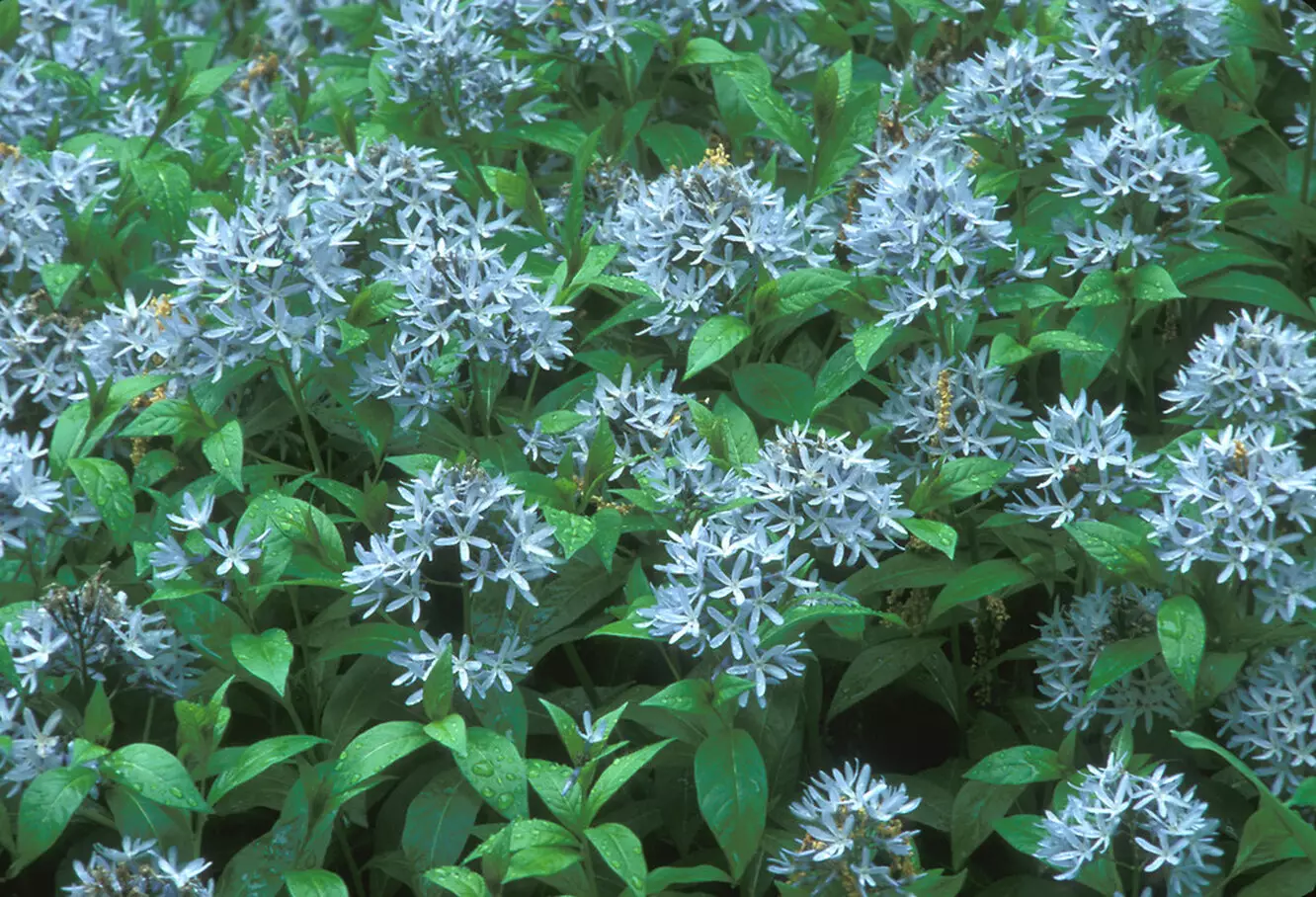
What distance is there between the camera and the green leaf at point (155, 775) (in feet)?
8.43

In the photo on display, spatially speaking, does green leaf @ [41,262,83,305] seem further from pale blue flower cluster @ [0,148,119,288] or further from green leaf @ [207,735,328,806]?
green leaf @ [207,735,328,806]

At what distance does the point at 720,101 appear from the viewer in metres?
3.79

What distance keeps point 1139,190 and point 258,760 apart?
2.11 metres

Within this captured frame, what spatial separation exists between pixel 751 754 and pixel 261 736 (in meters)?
1.20

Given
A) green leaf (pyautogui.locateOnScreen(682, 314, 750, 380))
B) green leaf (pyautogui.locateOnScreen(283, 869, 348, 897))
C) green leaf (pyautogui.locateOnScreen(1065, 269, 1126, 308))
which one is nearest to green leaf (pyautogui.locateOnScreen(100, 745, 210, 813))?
green leaf (pyautogui.locateOnScreen(283, 869, 348, 897))

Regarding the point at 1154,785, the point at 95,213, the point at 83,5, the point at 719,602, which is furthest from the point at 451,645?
the point at 83,5

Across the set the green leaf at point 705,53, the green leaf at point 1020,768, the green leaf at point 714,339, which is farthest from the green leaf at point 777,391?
the green leaf at point 705,53

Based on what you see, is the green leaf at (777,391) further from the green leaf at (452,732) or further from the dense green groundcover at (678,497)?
the green leaf at (452,732)

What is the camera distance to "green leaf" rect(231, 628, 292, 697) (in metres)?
2.62

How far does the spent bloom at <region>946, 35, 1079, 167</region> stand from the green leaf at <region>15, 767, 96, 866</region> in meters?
2.36

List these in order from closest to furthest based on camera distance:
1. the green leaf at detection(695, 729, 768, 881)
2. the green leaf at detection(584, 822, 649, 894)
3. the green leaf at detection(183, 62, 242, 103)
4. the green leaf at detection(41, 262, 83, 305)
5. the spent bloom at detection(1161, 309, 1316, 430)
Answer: the green leaf at detection(584, 822, 649, 894)
the green leaf at detection(695, 729, 768, 881)
the spent bloom at detection(1161, 309, 1316, 430)
the green leaf at detection(41, 262, 83, 305)
the green leaf at detection(183, 62, 242, 103)

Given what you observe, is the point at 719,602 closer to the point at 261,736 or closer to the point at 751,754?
the point at 751,754

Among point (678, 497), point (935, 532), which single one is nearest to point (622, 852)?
point (678, 497)

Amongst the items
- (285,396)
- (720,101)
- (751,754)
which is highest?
(720,101)
